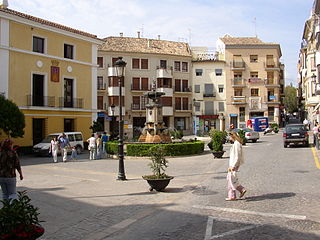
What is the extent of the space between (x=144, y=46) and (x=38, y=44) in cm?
2595

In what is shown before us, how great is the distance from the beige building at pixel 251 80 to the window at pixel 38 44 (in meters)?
33.2

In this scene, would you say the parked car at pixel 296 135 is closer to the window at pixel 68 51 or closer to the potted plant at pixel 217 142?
the potted plant at pixel 217 142

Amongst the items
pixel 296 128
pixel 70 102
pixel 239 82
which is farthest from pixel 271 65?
pixel 70 102

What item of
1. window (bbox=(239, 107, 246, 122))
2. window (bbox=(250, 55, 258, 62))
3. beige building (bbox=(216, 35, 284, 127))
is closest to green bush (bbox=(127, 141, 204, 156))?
beige building (bbox=(216, 35, 284, 127))

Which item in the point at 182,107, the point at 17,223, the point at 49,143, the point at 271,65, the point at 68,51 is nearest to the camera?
the point at 17,223

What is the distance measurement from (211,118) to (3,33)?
35.4 metres

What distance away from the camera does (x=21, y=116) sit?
20.8 metres

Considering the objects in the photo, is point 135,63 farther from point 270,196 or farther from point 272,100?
point 270,196

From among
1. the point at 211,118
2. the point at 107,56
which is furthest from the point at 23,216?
the point at 211,118

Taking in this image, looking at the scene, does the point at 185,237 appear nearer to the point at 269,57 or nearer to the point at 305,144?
the point at 305,144

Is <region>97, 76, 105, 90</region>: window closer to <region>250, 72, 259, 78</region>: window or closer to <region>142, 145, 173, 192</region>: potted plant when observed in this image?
<region>250, 72, 259, 78</region>: window

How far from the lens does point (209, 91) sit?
5297 centimetres

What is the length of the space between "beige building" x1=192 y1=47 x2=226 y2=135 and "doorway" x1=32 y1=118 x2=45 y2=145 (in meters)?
29.8

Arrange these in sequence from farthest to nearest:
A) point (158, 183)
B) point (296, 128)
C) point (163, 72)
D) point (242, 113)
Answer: point (242, 113) → point (163, 72) → point (296, 128) → point (158, 183)
